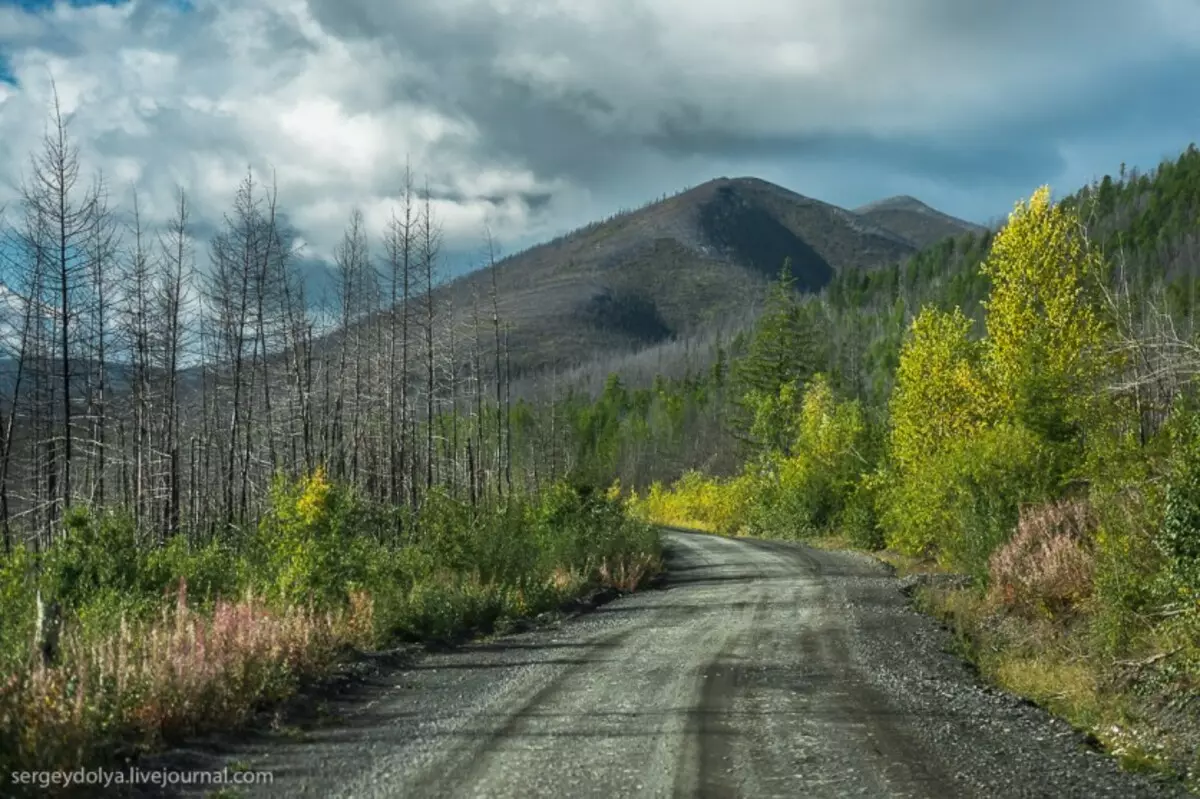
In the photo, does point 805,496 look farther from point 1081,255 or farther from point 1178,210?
point 1178,210

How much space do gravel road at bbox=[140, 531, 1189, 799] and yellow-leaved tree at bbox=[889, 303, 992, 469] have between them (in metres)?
14.1

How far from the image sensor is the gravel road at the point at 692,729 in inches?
291

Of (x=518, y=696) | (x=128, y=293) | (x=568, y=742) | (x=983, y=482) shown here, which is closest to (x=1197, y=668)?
(x=568, y=742)

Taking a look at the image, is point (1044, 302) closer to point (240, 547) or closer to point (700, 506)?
point (240, 547)

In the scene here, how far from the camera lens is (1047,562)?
15.4 m

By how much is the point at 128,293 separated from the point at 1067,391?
29.3 meters

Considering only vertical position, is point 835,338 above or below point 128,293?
above

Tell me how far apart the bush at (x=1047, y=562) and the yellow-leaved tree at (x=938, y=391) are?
10850 millimetres

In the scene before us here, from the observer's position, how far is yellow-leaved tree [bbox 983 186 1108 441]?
75.3 ft

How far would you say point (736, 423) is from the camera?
72875 millimetres

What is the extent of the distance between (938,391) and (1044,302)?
490 cm

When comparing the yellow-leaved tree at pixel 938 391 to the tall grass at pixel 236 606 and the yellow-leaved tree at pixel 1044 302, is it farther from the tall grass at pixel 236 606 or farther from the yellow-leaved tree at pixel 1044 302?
the tall grass at pixel 236 606

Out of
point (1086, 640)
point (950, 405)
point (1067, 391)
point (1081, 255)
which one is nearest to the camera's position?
point (1086, 640)

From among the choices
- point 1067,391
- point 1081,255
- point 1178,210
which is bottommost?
point 1067,391
